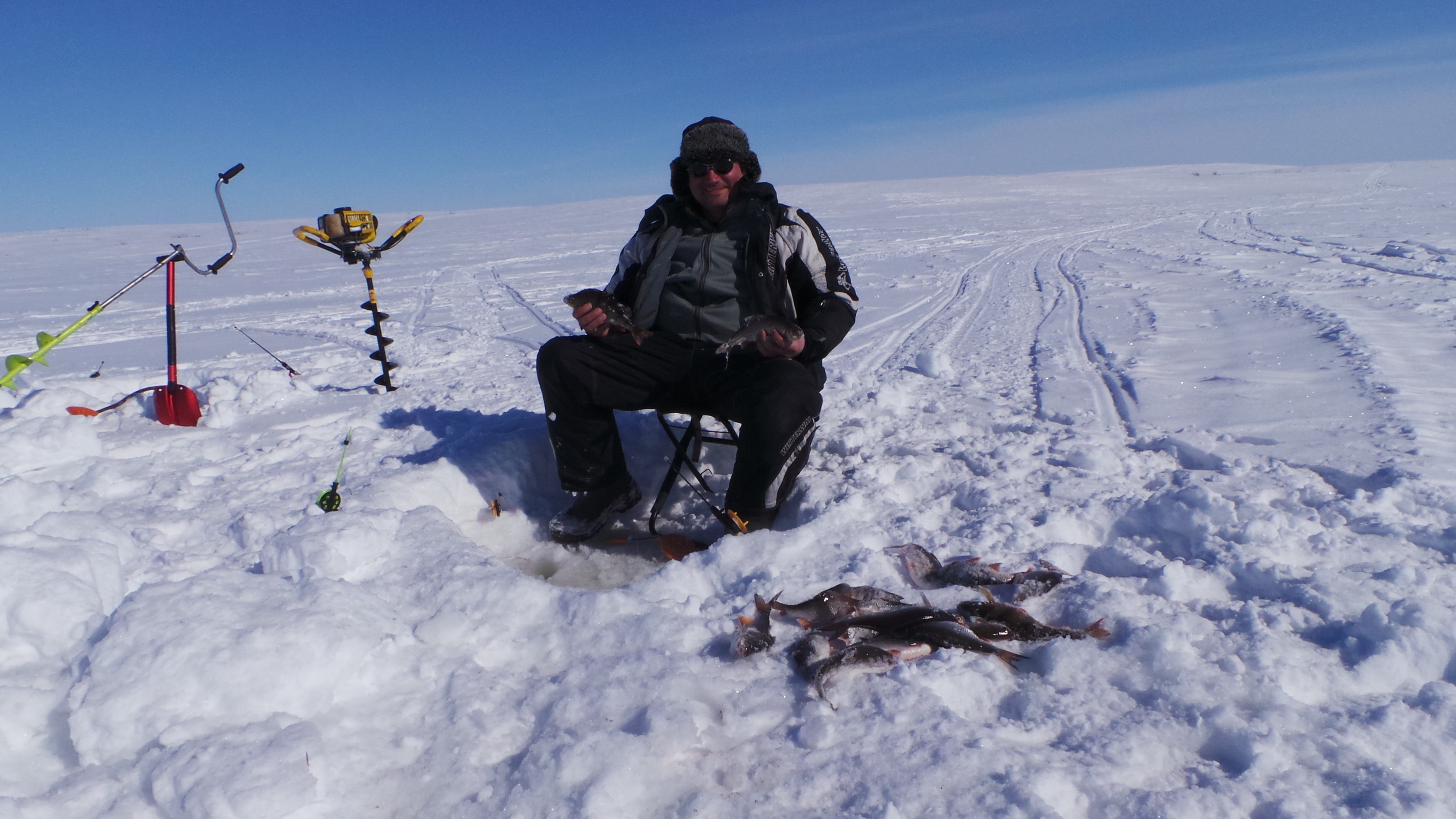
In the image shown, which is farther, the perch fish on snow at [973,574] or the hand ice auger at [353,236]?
the hand ice auger at [353,236]

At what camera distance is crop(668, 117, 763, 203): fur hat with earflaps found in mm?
3184

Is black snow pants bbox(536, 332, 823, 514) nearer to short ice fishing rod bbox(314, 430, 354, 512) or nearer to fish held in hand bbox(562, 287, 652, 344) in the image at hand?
fish held in hand bbox(562, 287, 652, 344)

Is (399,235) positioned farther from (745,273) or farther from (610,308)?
(745,273)

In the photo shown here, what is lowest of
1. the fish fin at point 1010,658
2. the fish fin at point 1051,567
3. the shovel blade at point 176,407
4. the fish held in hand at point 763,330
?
the fish fin at point 1010,658

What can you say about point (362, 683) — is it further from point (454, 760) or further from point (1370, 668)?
point (1370, 668)

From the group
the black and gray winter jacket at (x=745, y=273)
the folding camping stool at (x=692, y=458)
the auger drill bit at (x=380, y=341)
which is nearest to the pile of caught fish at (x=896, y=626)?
the folding camping stool at (x=692, y=458)

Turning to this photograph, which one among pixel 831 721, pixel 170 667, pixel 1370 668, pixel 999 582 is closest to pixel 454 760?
pixel 170 667

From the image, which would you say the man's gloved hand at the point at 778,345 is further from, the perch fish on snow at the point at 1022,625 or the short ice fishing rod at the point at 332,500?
the short ice fishing rod at the point at 332,500

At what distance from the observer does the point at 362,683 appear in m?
1.93

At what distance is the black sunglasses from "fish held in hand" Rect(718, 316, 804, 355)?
2.22ft

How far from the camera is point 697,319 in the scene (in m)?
3.27

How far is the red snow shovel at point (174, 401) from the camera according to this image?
4180 mm

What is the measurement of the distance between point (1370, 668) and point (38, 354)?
5652 mm

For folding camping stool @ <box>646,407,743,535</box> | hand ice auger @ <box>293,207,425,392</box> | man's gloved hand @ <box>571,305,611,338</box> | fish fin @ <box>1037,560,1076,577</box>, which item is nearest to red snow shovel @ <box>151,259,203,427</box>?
hand ice auger @ <box>293,207,425,392</box>
